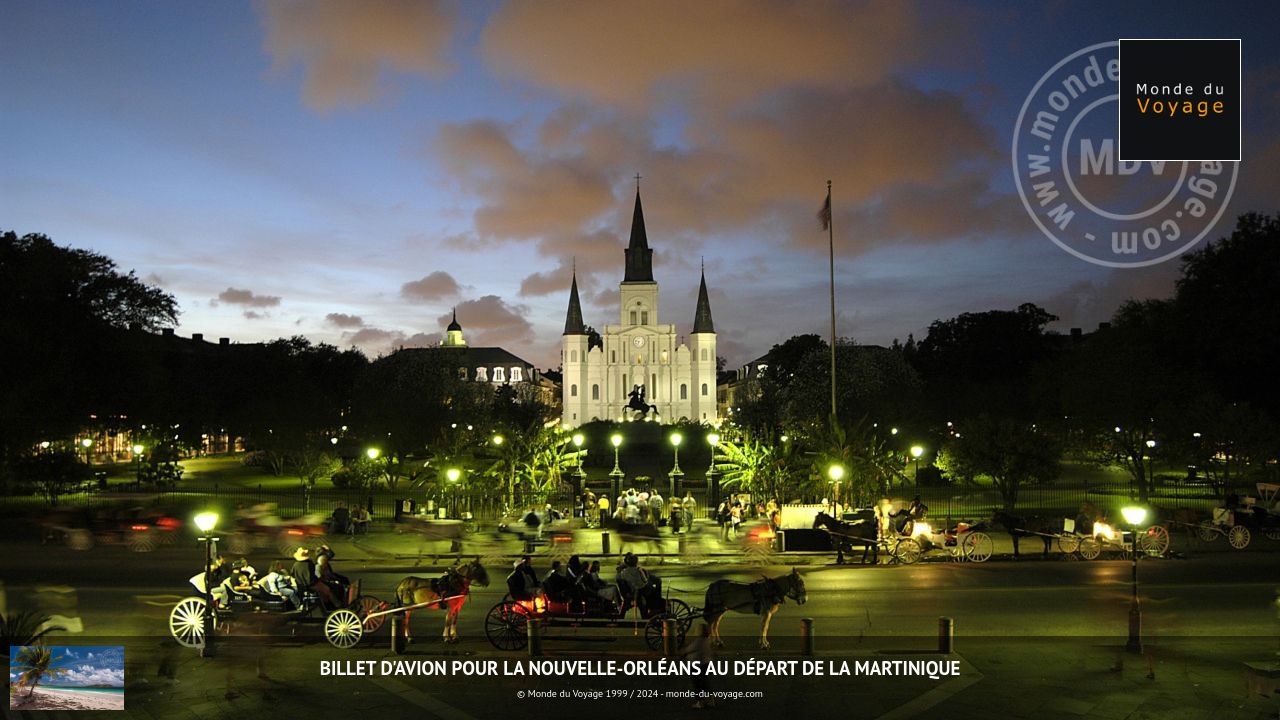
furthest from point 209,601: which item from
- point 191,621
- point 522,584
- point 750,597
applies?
point 750,597

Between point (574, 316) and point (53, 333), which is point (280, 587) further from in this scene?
point (574, 316)

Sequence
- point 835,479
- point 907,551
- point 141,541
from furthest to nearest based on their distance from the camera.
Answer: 1. point 835,479
2. point 141,541
3. point 907,551

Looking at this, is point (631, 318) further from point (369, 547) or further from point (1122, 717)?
point (1122, 717)

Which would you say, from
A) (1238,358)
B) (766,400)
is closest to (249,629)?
(1238,358)

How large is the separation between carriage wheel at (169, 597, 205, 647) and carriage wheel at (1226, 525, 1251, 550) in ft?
79.7

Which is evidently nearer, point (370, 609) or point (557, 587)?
point (557, 587)

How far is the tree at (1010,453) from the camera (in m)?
28.2

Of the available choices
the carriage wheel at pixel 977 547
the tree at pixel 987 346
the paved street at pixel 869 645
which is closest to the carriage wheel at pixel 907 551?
the paved street at pixel 869 645

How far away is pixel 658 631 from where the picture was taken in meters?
12.2

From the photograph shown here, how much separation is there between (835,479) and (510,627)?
14663mm

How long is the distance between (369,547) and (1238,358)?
32.2 m

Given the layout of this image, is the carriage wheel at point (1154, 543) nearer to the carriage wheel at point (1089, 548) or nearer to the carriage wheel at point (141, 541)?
the carriage wheel at point (1089, 548)

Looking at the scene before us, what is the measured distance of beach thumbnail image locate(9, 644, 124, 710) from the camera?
9.55 m

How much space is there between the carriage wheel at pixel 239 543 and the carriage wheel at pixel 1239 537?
25752 mm
